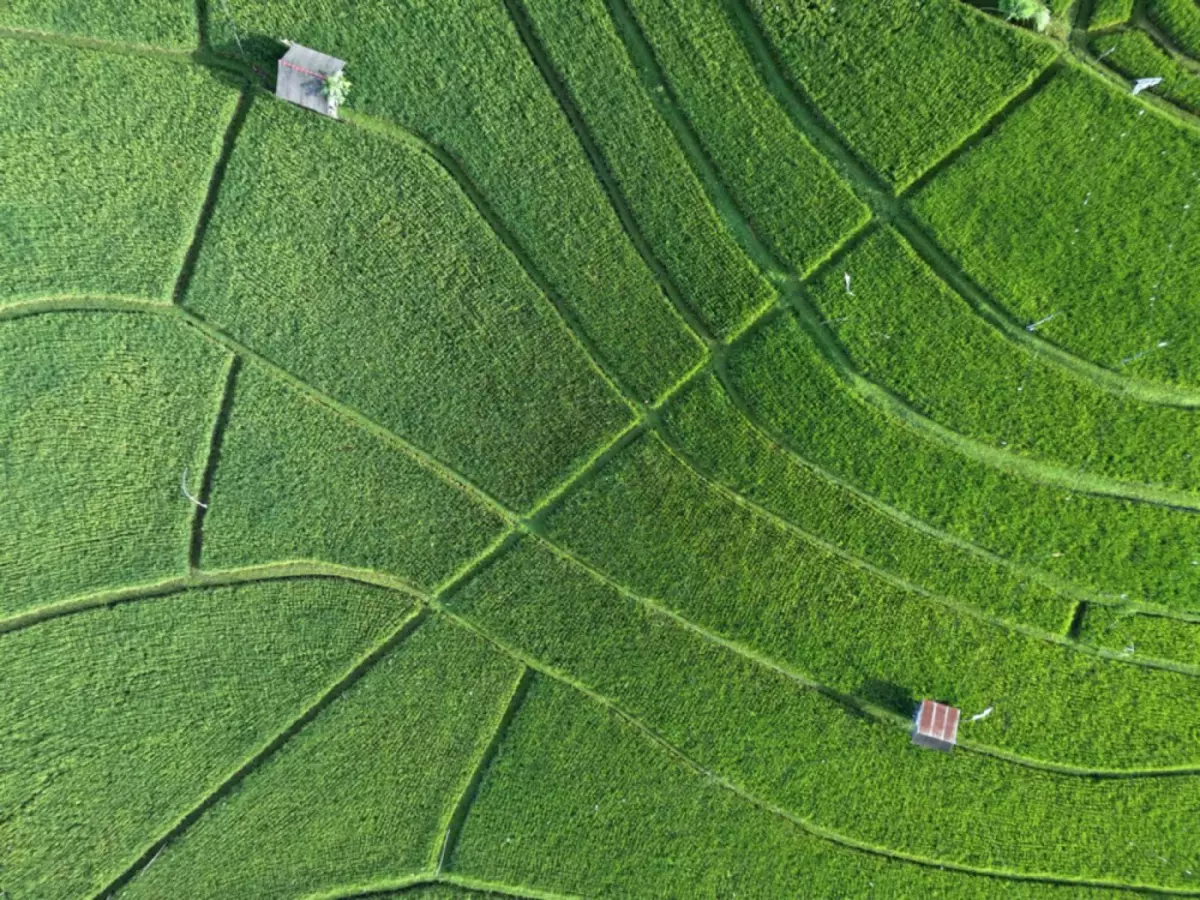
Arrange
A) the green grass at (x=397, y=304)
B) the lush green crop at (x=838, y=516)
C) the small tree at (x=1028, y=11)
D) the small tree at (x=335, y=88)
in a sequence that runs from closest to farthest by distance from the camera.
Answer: the small tree at (x=335, y=88) → the small tree at (x=1028, y=11) → the green grass at (x=397, y=304) → the lush green crop at (x=838, y=516)

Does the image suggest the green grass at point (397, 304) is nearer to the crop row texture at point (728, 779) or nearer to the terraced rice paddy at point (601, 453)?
the terraced rice paddy at point (601, 453)

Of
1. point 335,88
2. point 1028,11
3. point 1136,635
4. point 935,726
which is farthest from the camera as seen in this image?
point 1136,635

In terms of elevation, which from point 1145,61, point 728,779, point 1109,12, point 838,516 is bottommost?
point 728,779

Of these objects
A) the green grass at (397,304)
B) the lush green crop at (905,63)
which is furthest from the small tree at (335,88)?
the lush green crop at (905,63)

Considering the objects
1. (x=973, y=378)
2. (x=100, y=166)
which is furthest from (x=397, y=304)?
(x=973, y=378)

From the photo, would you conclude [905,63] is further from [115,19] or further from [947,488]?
[115,19]

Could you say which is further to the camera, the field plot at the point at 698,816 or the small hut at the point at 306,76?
the field plot at the point at 698,816

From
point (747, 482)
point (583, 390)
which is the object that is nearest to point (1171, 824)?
point (747, 482)
